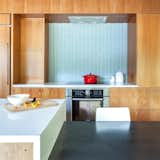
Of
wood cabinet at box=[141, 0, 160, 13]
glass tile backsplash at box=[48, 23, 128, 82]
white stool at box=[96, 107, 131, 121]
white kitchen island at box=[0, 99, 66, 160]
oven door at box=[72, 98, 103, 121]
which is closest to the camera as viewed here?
white kitchen island at box=[0, 99, 66, 160]

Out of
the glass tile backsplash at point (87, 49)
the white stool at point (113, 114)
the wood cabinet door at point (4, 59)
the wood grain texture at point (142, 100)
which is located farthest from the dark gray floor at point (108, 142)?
the glass tile backsplash at point (87, 49)

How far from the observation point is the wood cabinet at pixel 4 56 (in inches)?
158

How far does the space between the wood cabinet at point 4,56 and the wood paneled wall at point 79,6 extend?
23cm

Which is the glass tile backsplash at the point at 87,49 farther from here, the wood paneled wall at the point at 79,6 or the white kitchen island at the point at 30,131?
the white kitchen island at the point at 30,131

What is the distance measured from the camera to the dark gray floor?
1.29 meters

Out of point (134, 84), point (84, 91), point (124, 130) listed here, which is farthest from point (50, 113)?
point (134, 84)

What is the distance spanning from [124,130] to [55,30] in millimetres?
3167

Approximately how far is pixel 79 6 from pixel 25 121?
2.77 metres

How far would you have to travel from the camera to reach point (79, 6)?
4012mm

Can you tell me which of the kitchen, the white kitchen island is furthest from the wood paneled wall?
the white kitchen island

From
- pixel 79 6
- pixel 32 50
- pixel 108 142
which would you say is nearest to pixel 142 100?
pixel 79 6

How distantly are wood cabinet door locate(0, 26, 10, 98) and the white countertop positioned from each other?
2.06 metres

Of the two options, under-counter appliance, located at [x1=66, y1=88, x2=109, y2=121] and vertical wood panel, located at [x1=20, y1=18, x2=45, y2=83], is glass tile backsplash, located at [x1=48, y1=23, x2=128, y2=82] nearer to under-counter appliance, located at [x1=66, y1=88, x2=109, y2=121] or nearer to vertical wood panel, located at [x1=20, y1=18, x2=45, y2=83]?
vertical wood panel, located at [x1=20, y1=18, x2=45, y2=83]

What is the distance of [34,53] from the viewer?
447 cm
